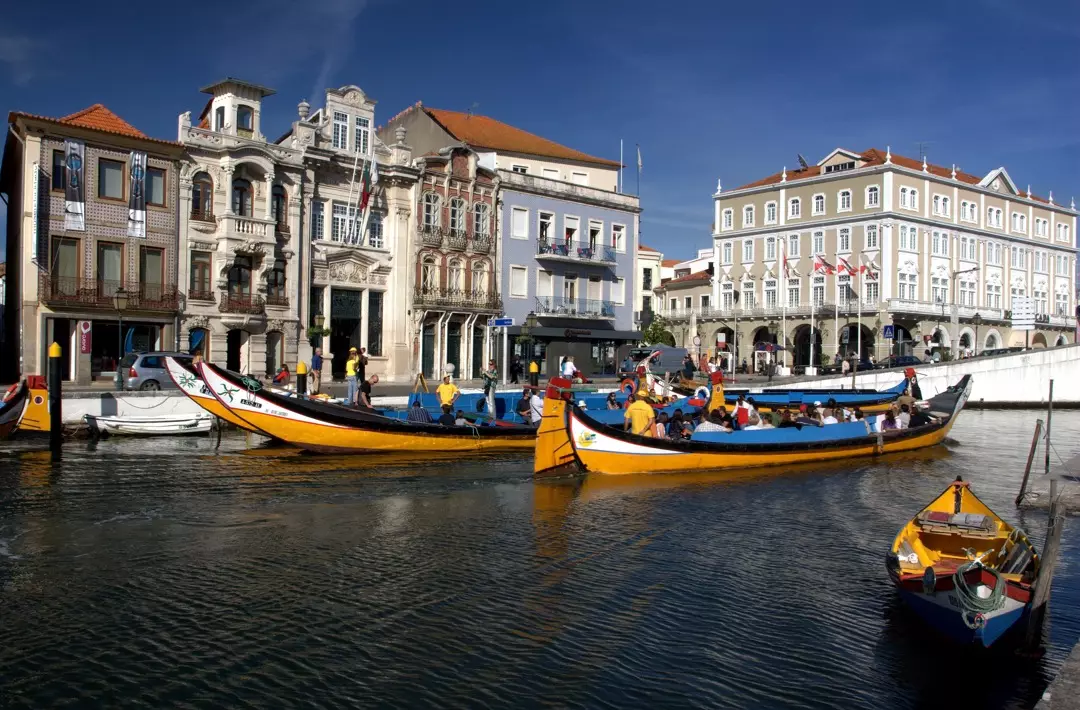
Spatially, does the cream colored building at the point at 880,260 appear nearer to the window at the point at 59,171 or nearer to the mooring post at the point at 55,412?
the window at the point at 59,171

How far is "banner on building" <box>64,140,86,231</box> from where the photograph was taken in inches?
1304

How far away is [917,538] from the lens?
33.8 ft

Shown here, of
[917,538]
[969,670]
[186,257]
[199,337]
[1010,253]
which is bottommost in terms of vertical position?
[969,670]

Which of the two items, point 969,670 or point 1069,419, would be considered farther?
point 1069,419

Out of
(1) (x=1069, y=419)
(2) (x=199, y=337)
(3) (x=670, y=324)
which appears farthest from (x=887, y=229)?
(2) (x=199, y=337)

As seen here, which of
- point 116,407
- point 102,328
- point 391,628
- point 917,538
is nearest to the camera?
point 391,628

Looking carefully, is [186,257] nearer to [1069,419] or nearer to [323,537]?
[323,537]

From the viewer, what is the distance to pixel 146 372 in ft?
94.0

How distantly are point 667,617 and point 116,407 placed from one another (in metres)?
19.9

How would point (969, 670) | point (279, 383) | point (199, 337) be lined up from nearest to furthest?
point (969, 670) < point (279, 383) < point (199, 337)

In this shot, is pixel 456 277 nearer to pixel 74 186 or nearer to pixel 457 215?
pixel 457 215

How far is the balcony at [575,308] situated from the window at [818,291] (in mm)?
22594

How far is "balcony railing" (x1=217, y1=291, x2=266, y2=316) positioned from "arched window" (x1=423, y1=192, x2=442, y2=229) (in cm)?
986

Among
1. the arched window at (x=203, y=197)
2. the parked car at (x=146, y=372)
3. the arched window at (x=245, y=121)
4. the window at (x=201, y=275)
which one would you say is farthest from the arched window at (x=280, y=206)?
the parked car at (x=146, y=372)
